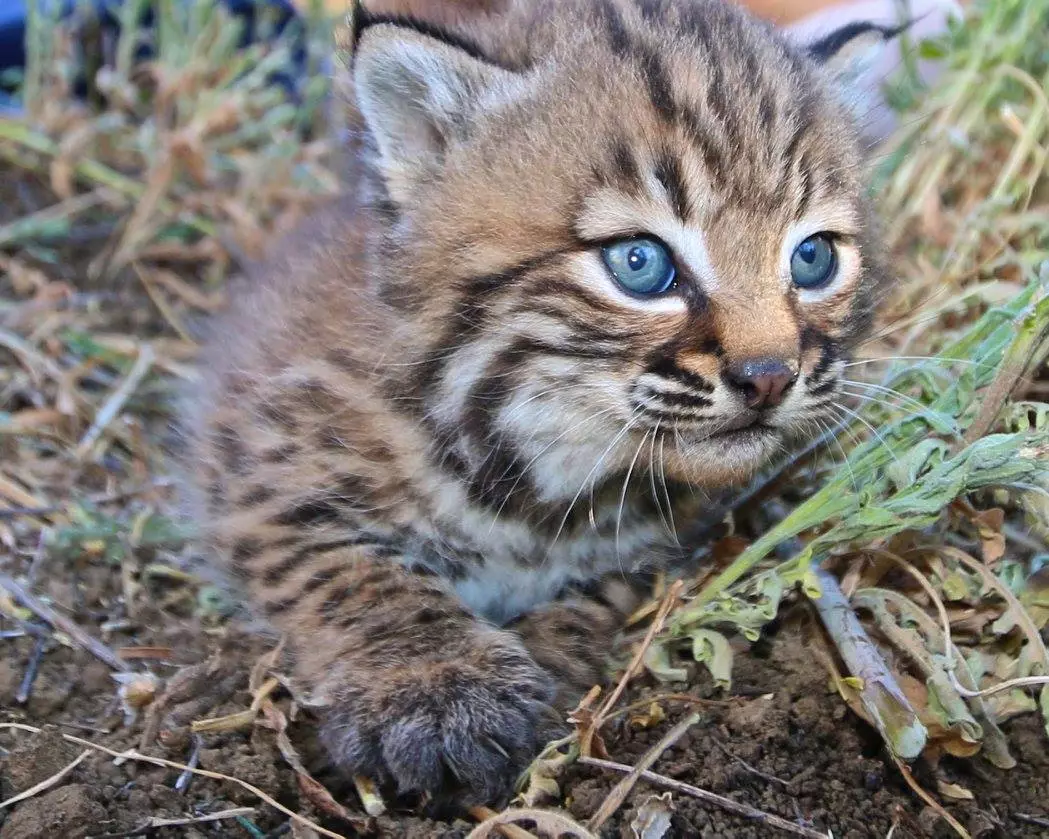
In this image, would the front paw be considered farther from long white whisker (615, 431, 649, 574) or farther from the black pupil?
the black pupil

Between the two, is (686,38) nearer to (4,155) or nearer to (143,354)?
(143,354)

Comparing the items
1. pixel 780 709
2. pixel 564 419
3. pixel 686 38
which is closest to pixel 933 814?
pixel 780 709

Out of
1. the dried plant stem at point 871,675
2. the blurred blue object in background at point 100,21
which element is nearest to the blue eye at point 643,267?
the dried plant stem at point 871,675

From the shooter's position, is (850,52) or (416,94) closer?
(416,94)

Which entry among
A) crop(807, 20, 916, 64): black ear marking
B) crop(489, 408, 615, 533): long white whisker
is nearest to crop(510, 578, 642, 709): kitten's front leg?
crop(489, 408, 615, 533): long white whisker

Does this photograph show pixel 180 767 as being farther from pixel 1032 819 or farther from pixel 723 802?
pixel 1032 819

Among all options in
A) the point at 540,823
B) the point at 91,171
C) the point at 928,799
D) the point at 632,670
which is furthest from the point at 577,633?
the point at 91,171

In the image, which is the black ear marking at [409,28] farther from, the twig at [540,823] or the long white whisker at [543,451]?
the twig at [540,823]
